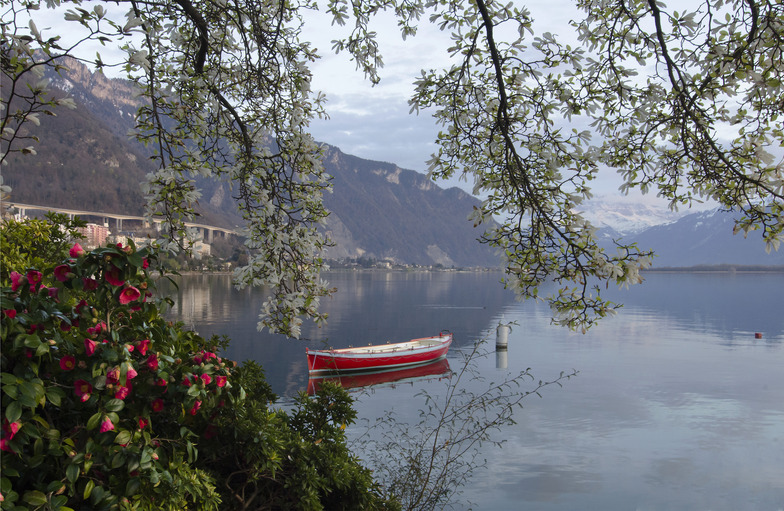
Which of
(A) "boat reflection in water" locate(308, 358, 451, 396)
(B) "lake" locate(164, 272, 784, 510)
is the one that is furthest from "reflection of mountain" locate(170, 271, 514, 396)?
(A) "boat reflection in water" locate(308, 358, 451, 396)

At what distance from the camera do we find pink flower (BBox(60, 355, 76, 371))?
311 cm

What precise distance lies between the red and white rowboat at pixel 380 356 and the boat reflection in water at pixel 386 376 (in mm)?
317

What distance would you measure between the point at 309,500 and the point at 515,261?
2.72m

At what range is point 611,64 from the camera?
586cm

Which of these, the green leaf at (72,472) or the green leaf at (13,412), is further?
the green leaf at (72,472)

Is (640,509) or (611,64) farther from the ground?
(611,64)

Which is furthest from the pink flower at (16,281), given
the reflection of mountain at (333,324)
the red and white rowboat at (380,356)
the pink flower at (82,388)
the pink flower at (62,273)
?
the red and white rowboat at (380,356)

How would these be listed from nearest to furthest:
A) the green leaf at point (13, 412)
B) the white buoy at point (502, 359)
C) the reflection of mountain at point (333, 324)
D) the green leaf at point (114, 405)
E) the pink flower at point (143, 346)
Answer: the green leaf at point (13, 412) < the green leaf at point (114, 405) < the pink flower at point (143, 346) < the white buoy at point (502, 359) < the reflection of mountain at point (333, 324)

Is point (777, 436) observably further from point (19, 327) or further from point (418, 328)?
point (418, 328)

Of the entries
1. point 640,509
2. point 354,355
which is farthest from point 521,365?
point 640,509

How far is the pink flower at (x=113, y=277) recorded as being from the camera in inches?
123

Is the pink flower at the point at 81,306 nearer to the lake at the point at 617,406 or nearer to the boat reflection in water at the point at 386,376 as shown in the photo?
the lake at the point at 617,406

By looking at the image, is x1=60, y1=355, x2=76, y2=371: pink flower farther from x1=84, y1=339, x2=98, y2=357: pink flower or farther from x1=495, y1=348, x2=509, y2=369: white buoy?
x1=495, y1=348, x2=509, y2=369: white buoy

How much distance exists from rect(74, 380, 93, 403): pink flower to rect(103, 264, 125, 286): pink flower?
0.54 m
